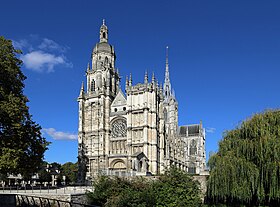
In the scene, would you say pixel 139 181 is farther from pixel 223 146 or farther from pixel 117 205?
pixel 223 146

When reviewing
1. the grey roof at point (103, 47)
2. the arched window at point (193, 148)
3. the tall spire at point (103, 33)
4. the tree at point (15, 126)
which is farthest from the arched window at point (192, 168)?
the tree at point (15, 126)

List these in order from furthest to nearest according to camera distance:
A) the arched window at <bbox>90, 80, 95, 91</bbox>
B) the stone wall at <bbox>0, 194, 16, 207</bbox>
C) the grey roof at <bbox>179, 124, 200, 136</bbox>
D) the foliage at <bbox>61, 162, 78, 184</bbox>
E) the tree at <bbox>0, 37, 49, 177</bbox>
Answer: the grey roof at <bbox>179, 124, 200, 136</bbox>, the foliage at <bbox>61, 162, 78, 184</bbox>, the arched window at <bbox>90, 80, 95, 91</bbox>, the stone wall at <bbox>0, 194, 16, 207</bbox>, the tree at <bbox>0, 37, 49, 177</bbox>

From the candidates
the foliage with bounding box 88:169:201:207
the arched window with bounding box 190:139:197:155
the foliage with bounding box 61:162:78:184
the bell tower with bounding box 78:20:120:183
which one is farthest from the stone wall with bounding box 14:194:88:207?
the arched window with bounding box 190:139:197:155

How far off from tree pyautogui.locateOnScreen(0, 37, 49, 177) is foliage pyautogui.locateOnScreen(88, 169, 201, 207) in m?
4.87

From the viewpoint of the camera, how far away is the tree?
1598 centimetres

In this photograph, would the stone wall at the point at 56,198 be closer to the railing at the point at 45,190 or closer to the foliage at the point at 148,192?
the foliage at the point at 148,192

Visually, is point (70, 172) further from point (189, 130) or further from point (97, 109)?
point (189, 130)

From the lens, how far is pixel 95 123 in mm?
43438

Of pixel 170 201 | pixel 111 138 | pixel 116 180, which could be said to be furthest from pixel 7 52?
pixel 111 138

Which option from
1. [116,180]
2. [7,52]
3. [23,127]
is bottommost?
[116,180]

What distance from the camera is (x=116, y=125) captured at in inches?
1684

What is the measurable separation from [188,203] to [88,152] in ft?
86.3

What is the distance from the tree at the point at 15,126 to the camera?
52.4ft

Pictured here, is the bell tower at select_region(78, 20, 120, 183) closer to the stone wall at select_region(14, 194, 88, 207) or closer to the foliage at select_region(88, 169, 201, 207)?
the foliage at select_region(88, 169, 201, 207)
